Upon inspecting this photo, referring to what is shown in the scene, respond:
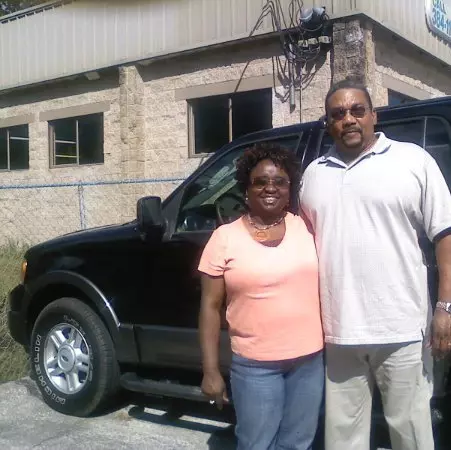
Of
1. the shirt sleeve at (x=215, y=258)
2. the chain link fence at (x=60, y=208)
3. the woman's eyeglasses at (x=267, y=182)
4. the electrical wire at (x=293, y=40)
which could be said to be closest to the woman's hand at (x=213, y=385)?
the shirt sleeve at (x=215, y=258)

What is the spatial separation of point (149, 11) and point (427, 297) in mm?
10827

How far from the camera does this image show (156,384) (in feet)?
13.6

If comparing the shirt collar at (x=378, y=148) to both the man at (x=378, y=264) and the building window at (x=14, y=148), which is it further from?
the building window at (x=14, y=148)

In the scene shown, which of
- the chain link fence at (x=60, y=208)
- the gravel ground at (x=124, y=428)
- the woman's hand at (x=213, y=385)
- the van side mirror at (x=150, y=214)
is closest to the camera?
the woman's hand at (x=213, y=385)

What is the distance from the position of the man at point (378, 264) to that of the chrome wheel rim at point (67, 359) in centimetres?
224

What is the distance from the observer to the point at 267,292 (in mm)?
2613

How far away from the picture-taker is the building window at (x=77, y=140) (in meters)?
13.6

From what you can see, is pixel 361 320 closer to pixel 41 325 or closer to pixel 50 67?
pixel 41 325

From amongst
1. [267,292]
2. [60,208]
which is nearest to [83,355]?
[267,292]

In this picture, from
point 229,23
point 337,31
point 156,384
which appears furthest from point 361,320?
point 229,23

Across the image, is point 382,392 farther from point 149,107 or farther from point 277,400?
point 149,107

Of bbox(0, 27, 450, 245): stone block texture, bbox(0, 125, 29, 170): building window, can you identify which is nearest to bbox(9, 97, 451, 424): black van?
bbox(0, 27, 450, 245): stone block texture

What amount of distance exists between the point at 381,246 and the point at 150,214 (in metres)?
1.72

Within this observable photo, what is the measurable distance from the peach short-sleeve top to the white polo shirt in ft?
0.33
